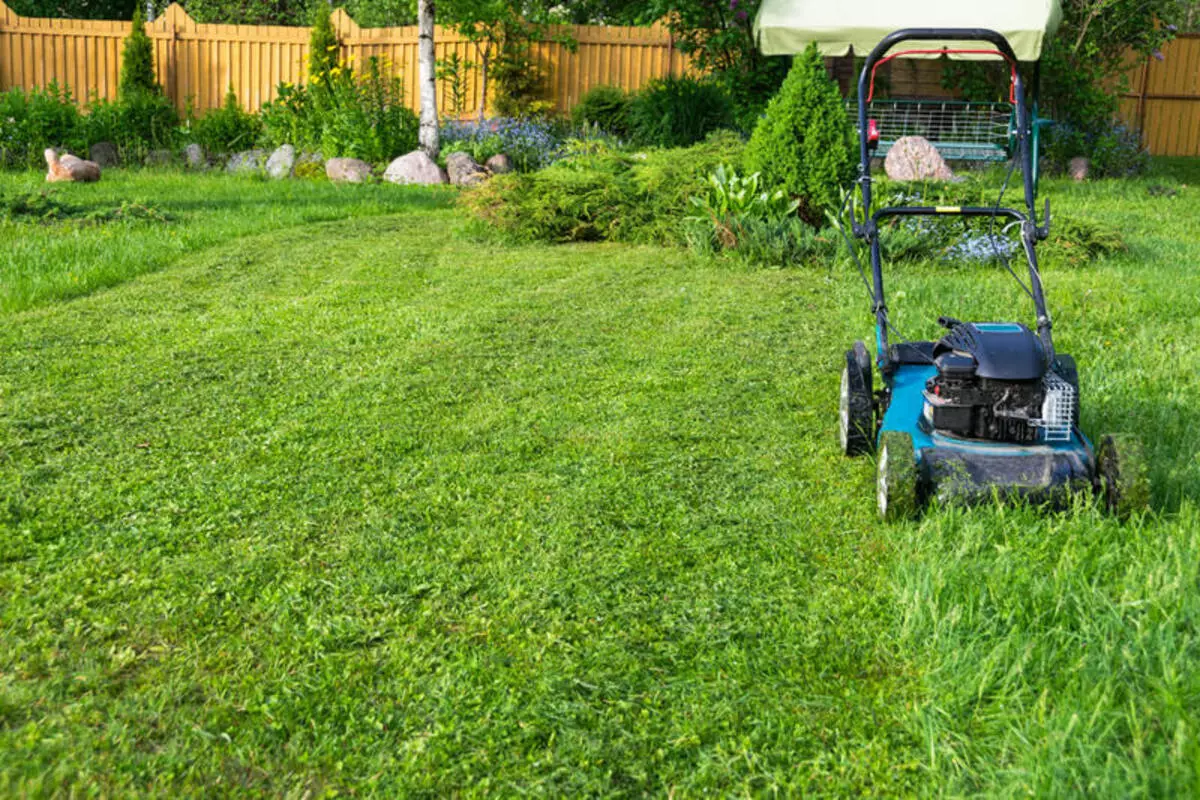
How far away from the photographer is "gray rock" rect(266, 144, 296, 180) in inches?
572

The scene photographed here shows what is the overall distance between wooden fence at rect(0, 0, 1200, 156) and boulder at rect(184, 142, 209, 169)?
247 cm

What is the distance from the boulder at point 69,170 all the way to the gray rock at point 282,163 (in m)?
2.42

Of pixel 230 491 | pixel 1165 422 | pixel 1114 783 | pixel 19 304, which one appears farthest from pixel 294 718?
pixel 19 304

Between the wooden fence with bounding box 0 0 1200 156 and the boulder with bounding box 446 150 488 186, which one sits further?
the wooden fence with bounding box 0 0 1200 156

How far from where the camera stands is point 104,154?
15.6 meters

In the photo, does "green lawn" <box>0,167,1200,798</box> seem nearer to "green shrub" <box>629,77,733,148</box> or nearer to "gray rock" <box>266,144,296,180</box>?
"gray rock" <box>266,144,296,180</box>

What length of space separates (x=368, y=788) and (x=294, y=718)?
0.31 meters

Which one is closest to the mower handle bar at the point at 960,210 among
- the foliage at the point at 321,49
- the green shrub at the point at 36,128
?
the green shrub at the point at 36,128

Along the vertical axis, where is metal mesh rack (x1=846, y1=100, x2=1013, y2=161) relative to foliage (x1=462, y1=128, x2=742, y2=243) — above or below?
above

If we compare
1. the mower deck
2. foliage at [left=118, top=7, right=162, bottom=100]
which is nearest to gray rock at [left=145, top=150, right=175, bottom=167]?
foliage at [left=118, top=7, right=162, bottom=100]

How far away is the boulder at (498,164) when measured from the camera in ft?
45.8

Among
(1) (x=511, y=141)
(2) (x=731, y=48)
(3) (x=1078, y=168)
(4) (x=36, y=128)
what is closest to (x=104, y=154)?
(4) (x=36, y=128)

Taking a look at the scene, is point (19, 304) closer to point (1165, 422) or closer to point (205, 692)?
point (205, 692)

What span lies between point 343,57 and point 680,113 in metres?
6.50
